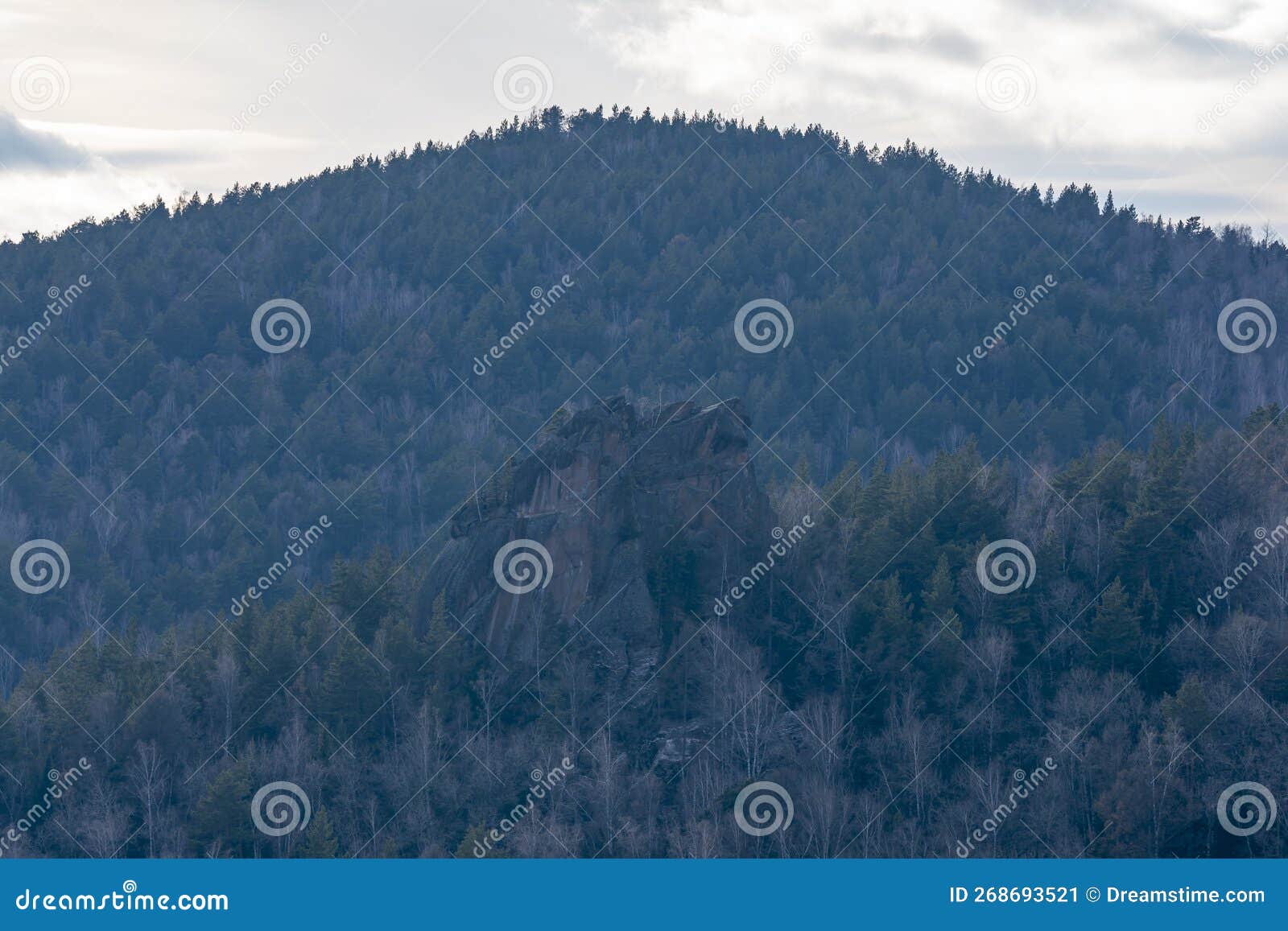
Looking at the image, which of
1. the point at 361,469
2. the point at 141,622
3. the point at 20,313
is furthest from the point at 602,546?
the point at 20,313

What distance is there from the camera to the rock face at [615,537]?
7494 cm

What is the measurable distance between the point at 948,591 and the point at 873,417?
86237 mm

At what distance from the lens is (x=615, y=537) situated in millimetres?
76125

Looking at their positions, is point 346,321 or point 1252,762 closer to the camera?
point 1252,762

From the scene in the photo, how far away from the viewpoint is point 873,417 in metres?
159

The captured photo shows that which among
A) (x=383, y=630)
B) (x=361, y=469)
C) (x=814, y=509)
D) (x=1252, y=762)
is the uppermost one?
(x=361, y=469)

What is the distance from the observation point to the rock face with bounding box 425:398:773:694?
74938mm

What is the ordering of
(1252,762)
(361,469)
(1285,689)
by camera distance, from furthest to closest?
(361,469) < (1285,689) < (1252,762)

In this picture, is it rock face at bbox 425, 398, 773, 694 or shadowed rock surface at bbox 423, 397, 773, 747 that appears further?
rock face at bbox 425, 398, 773, 694

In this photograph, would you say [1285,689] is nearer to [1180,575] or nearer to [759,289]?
[1180,575]

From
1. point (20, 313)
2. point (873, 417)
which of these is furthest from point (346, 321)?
point (873, 417)

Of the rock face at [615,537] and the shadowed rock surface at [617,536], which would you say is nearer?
the shadowed rock surface at [617,536]

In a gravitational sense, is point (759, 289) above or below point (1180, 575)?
above

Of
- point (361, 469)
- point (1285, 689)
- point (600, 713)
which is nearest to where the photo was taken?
point (1285, 689)
